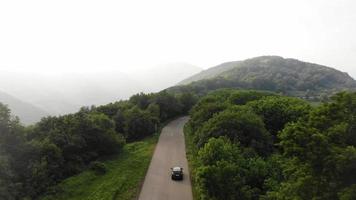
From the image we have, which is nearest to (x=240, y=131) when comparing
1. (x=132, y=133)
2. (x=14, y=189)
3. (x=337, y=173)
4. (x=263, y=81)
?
(x=337, y=173)

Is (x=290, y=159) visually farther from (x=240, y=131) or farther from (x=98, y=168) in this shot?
(x=98, y=168)

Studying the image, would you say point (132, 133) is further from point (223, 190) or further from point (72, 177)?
point (223, 190)

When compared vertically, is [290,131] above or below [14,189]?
above

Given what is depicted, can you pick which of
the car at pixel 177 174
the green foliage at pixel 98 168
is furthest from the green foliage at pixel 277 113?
the green foliage at pixel 98 168

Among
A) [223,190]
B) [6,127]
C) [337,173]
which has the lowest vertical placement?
[223,190]

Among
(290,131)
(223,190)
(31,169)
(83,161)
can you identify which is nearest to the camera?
(290,131)

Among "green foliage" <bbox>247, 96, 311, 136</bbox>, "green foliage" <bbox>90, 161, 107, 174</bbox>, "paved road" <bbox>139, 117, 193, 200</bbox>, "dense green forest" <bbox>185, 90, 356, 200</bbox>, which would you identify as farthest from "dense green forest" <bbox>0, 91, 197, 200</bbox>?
"green foliage" <bbox>247, 96, 311, 136</bbox>

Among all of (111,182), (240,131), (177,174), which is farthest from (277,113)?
(111,182)

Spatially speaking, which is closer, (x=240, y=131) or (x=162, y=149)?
(x=240, y=131)
